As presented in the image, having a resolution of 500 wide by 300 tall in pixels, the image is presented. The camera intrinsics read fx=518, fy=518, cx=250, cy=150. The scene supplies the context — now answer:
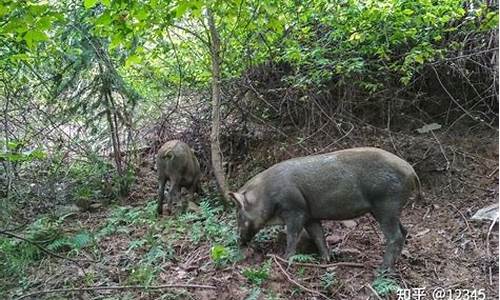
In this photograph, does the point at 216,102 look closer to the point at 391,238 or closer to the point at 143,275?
the point at 143,275

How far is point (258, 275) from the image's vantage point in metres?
5.80

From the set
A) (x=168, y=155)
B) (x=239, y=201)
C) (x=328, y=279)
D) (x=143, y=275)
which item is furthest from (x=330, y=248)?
(x=168, y=155)

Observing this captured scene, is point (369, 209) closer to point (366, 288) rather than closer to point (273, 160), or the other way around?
point (366, 288)

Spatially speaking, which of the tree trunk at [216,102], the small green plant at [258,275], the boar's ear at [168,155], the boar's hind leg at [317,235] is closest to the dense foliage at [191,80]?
the small green plant at [258,275]

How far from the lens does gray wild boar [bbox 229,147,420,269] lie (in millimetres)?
5918

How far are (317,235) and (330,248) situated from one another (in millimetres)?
335

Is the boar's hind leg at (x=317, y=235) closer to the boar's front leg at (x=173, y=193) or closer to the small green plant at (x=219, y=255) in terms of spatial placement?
the small green plant at (x=219, y=255)

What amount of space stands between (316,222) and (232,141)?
4.50 metres

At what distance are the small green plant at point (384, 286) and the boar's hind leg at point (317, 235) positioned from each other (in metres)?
0.96

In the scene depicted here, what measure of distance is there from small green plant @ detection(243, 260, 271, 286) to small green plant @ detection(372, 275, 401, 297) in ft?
3.87

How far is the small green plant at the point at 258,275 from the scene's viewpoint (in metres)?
5.76

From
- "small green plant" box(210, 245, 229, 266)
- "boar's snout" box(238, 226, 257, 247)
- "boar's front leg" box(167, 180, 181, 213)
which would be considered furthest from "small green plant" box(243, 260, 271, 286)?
"boar's front leg" box(167, 180, 181, 213)

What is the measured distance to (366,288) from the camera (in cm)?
564

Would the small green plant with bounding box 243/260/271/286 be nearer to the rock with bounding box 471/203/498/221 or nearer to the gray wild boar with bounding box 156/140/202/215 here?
the rock with bounding box 471/203/498/221
